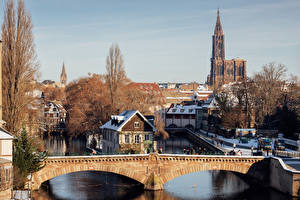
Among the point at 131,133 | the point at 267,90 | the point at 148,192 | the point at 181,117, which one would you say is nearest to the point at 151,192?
the point at 148,192

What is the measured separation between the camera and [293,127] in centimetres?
6062

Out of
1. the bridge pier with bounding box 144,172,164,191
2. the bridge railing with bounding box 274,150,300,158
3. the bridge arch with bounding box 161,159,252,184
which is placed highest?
the bridge railing with bounding box 274,150,300,158

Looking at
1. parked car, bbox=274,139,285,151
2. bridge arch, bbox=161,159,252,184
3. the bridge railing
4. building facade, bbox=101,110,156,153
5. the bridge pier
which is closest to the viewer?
the bridge pier

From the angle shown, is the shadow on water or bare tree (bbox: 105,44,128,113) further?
bare tree (bbox: 105,44,128,113)

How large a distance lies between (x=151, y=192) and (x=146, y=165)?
2.39 m

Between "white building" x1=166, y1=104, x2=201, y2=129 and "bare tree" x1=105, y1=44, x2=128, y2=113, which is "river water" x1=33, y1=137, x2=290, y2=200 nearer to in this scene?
"bare tree" x1=105, y1=44, x2=128, y2=113

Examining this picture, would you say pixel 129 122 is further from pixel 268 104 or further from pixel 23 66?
pixel 268 104

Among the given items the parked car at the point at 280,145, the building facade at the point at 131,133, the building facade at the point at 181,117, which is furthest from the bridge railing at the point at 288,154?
the building facade at the point at 181,117

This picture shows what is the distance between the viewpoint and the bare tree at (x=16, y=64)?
4284cm

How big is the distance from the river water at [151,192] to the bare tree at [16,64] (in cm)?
715

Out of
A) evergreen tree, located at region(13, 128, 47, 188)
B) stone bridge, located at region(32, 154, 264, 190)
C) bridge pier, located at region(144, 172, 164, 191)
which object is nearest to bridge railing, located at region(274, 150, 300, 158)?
stone bridge, located at region(32, 154, 264, 190)

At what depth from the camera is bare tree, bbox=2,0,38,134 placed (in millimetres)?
42844

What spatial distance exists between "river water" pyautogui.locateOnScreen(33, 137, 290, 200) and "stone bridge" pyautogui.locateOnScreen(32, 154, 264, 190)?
1308 millimetres

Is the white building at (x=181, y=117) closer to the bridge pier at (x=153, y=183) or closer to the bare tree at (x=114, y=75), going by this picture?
the bare tree at (x=114, y=75)
